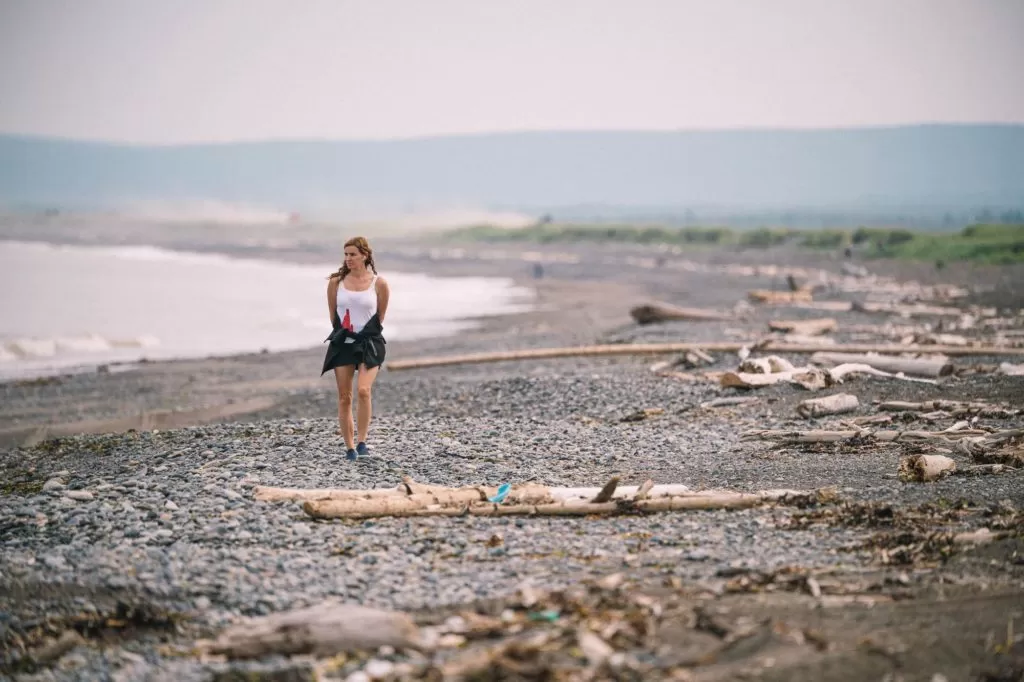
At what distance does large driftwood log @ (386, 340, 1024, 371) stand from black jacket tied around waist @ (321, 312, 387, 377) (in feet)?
33.6

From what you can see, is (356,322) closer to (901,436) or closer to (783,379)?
(901,436)

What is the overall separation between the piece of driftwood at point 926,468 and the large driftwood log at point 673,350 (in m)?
8.51

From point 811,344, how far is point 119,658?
634 inches

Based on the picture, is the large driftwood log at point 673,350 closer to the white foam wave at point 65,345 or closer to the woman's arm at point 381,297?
the woman's arm at point 381,297

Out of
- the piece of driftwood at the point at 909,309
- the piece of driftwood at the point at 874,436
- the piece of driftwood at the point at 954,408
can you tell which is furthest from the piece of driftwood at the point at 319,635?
the piece of driftwood at the point at 909,309

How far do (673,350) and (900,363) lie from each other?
5.06m

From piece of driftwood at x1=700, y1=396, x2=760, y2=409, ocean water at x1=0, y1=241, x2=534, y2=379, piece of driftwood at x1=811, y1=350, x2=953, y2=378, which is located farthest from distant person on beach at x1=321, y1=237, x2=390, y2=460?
ocean water at x1=0, y1=241, x2=534, y2=379

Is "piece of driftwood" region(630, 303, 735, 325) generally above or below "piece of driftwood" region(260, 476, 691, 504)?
above

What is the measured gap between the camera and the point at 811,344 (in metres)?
20.6

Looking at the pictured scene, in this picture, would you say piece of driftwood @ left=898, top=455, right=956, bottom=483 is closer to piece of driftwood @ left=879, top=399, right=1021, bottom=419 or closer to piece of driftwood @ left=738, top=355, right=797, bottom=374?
piece of driftwood @ left=879, top=399, right=1021, bottom=419

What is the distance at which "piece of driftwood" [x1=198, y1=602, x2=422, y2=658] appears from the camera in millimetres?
6695

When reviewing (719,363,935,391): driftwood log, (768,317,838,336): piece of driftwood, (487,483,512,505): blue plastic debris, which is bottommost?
(487,483,512,505): blue plastic debris

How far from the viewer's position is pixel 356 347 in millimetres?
11297

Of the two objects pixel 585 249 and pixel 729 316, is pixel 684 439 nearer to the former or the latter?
pixel 729 316
